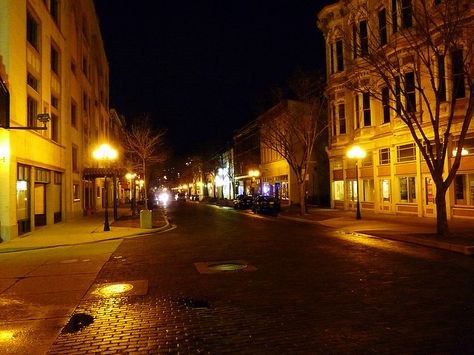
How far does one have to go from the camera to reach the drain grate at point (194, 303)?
25.7 ft

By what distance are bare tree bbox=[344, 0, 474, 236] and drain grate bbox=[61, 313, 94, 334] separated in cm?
1335

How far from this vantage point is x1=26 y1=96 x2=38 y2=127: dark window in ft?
74.5

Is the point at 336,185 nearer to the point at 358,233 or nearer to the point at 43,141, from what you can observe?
the point at 358,233

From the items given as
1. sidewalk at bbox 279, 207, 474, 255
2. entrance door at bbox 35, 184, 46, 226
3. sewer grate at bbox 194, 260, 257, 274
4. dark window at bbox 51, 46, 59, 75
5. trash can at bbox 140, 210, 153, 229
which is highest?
dark window at bbox 51, 46, 59, 75

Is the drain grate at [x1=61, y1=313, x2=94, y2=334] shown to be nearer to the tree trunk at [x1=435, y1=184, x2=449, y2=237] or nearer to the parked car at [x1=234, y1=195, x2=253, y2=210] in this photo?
the tree trunk at [x1=435, y1=184, x2=449, y2=237]

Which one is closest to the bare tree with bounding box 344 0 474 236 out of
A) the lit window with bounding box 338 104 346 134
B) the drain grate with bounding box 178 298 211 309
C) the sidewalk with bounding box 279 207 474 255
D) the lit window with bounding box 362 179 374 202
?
the sidewalk with bounding box 279 207 474 255

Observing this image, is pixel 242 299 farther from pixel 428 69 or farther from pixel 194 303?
pixel 428 69

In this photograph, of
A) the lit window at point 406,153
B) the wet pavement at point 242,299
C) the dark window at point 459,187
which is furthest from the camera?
the lit window at point 406,153

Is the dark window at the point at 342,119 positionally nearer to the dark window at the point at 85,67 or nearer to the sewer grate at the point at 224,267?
the dark window at the point at 85,67

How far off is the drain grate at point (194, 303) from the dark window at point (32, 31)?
19.5 metres

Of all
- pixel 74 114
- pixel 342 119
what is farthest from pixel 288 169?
pixel 74 114

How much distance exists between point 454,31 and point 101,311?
47.4 ft

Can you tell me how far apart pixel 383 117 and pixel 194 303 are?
24.7 meters

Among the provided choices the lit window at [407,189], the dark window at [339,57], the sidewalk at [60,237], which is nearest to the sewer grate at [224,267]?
the sidewalk at [60,237]
